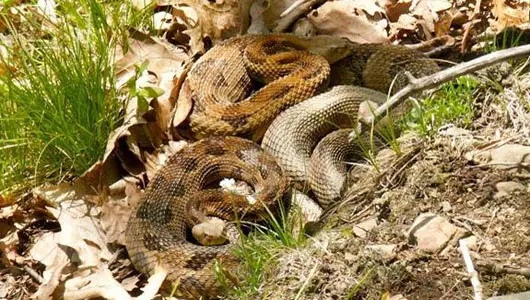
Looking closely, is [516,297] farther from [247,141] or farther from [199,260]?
[247,141]

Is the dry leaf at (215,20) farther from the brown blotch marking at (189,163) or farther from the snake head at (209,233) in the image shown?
the snake head at (209,233)

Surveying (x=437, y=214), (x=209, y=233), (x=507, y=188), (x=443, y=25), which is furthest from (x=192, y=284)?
(x=443, y=25)

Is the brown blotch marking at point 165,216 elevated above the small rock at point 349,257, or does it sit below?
below

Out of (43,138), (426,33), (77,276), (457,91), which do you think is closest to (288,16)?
(426,33)

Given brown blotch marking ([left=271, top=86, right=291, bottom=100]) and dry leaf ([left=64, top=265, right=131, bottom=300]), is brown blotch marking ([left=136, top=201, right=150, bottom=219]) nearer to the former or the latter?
dry leaf ([left=64, top=265, right=131, bottom=300])

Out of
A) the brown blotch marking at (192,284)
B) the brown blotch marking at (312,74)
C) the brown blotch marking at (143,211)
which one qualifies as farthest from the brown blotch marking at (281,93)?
the brown blotch marking at (192,284)

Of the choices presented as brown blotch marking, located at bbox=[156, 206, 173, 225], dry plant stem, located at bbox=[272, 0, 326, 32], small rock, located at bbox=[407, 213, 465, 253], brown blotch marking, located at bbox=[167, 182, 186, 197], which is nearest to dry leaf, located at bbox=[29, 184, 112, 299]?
brown blotch marking, located at bbox=[156, 206, 173, 225]
